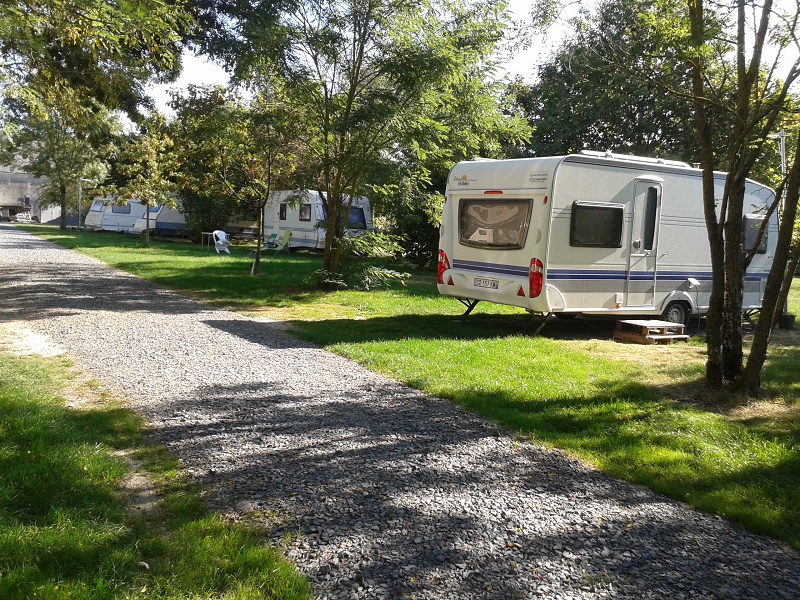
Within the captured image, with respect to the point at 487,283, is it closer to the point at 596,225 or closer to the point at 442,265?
the point at 442,265

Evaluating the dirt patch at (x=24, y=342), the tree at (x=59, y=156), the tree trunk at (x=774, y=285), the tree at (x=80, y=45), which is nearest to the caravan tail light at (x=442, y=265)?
the tree at (x=80, y=45)

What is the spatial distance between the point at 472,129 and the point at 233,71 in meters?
4.66

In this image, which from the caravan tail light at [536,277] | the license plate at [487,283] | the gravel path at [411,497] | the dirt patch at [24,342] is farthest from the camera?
the license plate at [487,283]

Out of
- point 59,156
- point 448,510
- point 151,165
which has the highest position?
point 59,156

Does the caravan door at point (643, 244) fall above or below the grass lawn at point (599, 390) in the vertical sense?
above

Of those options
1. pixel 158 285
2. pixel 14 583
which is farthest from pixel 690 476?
pixel 158 285

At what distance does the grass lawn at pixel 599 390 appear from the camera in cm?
459

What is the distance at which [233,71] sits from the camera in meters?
13.2

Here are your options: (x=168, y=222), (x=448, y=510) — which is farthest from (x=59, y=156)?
(x=448, y=510)

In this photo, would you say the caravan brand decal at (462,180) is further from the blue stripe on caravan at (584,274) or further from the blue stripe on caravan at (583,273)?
the blue stripe on caravan at (584,274)

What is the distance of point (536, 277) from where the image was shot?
9.61 metres

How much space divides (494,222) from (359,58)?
5.17 m

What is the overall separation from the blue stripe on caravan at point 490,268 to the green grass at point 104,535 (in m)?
6.17

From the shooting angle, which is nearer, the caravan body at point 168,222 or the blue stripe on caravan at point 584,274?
the blue stripe on caravan at point 584,274
